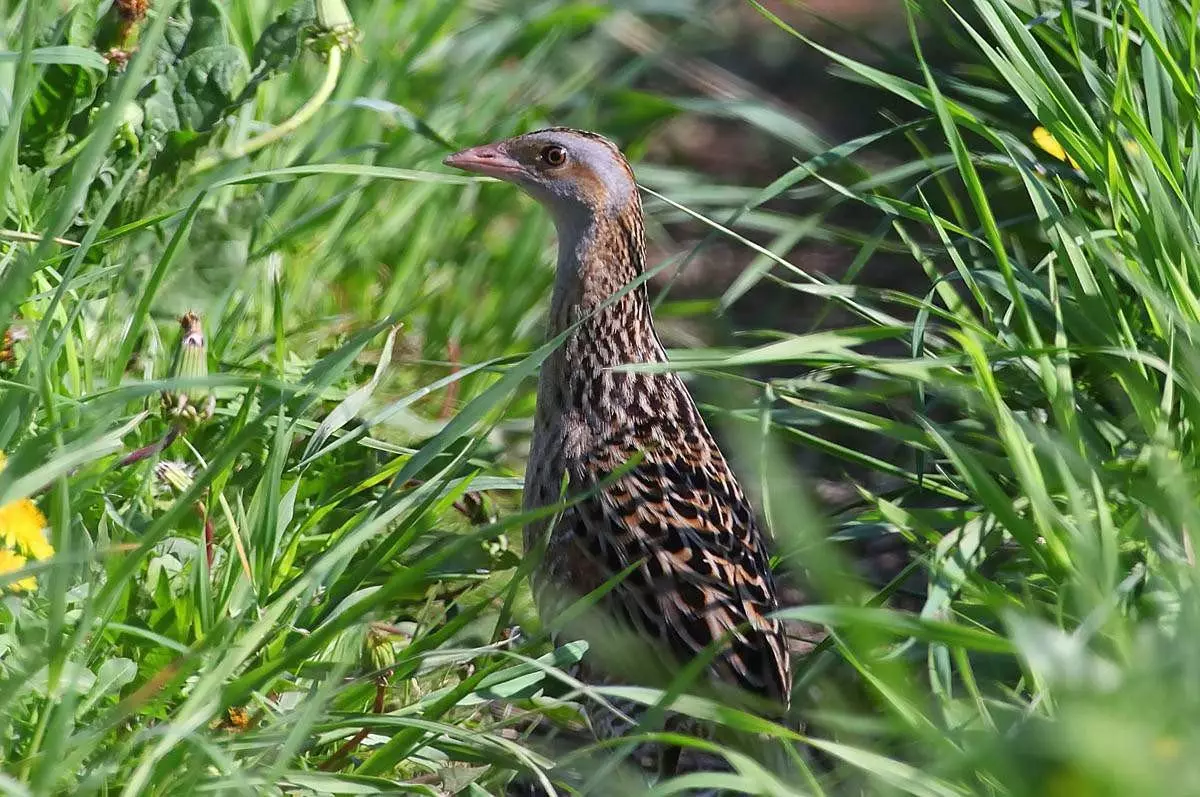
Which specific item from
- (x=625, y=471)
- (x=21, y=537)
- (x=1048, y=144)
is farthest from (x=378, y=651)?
(x=1048, y=144)

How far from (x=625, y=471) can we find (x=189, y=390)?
0.74 meters

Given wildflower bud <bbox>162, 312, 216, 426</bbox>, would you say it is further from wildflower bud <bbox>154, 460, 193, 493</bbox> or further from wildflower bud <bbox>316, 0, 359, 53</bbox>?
wildflower bud <bbox>316, 0, 359, 53</bbox>

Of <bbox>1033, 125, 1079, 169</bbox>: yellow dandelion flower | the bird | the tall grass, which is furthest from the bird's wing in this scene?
<bbox>1033, 125, 1079, 169</bbox>: yellow dandelion flower

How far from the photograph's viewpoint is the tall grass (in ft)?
6.96

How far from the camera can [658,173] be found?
472 cm

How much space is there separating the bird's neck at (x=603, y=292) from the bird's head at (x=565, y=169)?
0.02 meters

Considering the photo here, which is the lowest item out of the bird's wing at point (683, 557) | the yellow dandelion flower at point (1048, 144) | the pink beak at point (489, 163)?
the bird's wing at point (683, 557)

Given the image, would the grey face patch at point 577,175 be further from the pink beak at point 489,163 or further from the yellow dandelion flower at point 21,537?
the yellow dandelion flower at point 21,537

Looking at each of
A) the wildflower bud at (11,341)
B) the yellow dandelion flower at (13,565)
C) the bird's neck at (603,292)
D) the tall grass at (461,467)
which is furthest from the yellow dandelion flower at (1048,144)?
the yellow dandelion flower at (13,565)

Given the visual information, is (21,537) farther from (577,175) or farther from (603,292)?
(577,175)

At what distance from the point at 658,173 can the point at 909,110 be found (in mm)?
1577

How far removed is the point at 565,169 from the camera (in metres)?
3.49

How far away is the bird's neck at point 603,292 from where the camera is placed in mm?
3336

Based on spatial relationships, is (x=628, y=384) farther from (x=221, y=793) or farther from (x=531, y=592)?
(x=221, y=793)
